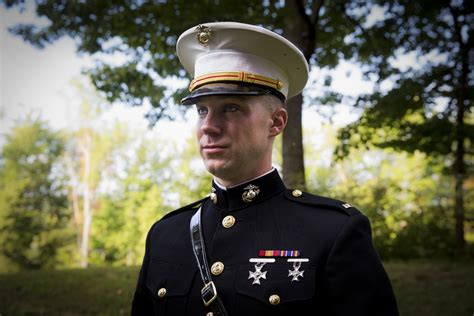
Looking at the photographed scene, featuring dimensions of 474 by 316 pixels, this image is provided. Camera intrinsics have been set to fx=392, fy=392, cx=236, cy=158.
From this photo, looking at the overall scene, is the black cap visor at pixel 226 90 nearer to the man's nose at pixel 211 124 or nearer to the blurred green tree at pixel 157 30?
the man's nose at pixel 211 124

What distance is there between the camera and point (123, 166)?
92.0 feet

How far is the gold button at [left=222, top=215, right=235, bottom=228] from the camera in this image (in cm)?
203

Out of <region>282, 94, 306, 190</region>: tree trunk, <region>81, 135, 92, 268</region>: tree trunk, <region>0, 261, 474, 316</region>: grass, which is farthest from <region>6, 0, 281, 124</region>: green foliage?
<region>81, 135, 92, 268</region>: tree trunk

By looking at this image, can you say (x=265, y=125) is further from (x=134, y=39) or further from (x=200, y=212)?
(x=134, y=39)

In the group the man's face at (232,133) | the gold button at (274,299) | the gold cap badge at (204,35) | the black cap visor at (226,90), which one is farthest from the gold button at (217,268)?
the gold cap badge at (204,35)

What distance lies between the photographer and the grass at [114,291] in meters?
5.66

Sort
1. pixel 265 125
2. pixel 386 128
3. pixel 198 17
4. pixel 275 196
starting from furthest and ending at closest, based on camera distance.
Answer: pixel 386 128, pixel 198 17, pixel 275 196, pixel 265 125

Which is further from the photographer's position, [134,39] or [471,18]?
[471,18]

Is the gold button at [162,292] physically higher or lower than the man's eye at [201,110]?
lower

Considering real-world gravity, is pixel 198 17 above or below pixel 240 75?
above

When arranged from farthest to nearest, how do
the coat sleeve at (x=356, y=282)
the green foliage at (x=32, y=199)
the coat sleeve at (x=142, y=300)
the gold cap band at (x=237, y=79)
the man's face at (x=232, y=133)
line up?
1. the green foliage at (x=32, y=199)
2. the coat sleeve at (x=142, y=300)
3. the gold cap band at (x=237, y=79)
4. the man's face at (x=232, y=133)
5. the coat sleeve at (x=356, y=282)

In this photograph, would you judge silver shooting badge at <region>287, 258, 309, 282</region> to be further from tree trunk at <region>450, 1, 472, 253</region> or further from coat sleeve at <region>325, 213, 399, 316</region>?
tree trunk at <region>450, 1, 472, 253</region>

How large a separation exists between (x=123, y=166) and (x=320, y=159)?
14.1 meters

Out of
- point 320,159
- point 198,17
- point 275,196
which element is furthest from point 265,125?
point 320,159
